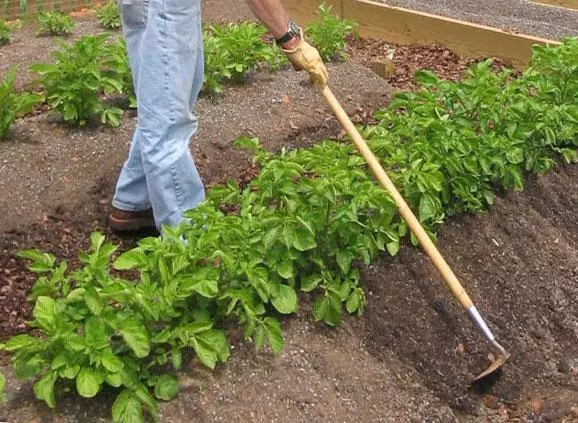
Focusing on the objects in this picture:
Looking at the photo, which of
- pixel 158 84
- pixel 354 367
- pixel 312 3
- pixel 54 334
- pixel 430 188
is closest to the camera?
pixel 54 334

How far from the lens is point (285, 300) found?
3295mm

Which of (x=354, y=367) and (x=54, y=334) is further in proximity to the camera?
(x=354, y=367)

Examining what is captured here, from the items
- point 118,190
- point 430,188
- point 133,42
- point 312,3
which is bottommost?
point 312,3

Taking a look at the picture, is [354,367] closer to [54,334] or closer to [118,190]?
[54,334]

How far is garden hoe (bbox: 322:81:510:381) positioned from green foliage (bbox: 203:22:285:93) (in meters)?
1.88

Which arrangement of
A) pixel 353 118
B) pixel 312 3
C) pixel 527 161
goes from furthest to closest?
pixel 312 3 → pixel 353 118 → pixel 527 161

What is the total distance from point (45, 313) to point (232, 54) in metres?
3.04

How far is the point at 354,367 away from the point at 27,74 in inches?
135

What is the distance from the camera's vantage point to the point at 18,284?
4070 mm

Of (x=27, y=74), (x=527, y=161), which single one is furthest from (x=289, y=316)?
(x=27, y=74)

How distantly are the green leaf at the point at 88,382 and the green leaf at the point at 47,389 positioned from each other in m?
0.08

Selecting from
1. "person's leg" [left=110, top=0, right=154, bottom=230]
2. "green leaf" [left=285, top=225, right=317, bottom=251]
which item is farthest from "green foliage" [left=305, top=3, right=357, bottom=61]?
"green leaf" [left=285, top=225, right=317, bottom=251]

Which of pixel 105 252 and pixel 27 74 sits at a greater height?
pixel 105 252

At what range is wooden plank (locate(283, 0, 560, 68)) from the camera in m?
6.55
